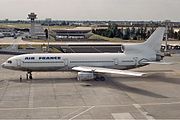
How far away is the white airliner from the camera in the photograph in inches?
1944

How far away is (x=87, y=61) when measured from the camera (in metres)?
50.3

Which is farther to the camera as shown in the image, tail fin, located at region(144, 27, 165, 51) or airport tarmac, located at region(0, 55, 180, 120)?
tail fin, located at region(144, 27, 165, 51)

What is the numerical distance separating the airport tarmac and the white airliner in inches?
68.8

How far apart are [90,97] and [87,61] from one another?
13171 mm

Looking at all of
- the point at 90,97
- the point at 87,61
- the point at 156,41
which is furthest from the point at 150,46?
the point at 90,97

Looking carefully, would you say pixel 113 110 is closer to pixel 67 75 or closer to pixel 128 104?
pixel 128 104

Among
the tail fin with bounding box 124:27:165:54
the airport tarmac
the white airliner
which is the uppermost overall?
the tail fin with bounding box 124:27:165:54

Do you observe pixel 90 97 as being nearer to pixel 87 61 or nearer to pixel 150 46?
pixel 87 61

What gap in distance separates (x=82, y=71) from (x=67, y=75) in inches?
258

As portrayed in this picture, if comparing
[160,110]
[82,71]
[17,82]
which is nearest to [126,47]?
[82,71]

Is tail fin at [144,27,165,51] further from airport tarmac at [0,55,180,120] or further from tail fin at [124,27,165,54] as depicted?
airport tarmac at [0,55,180,120]

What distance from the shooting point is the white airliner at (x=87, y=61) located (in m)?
49.4

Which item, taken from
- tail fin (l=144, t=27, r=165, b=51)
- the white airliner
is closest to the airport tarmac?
the white airliner

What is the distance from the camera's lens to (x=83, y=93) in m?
40.0
